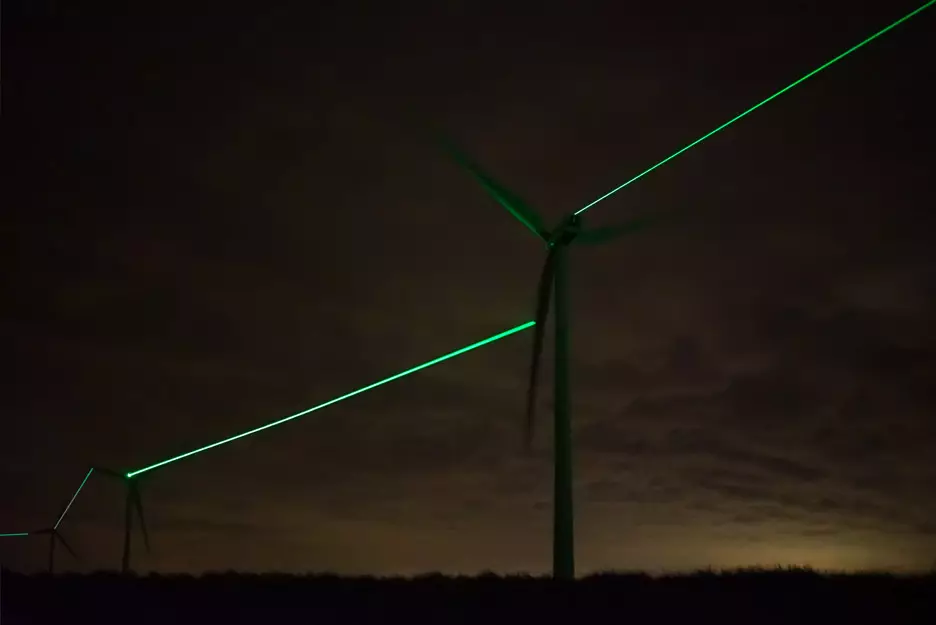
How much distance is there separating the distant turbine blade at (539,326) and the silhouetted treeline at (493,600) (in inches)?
419

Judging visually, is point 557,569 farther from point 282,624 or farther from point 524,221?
point 524,221

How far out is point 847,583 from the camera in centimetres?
1670

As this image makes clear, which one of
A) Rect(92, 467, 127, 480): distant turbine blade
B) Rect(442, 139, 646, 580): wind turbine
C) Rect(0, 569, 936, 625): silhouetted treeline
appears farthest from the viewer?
Rect(92, 467, 127, 480): distant turbine blade

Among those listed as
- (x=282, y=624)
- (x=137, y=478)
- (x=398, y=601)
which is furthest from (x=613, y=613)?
(x=137, y=478)

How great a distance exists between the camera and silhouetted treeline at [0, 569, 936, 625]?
1584 cm

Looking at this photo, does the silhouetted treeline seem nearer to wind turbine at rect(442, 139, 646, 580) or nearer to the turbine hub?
wind turbine at rect(442, 139, 646, 580)

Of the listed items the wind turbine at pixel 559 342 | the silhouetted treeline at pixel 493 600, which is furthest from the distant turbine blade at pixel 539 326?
the silhouetted treeline at pixel 493 600

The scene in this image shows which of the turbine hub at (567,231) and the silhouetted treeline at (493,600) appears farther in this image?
the turbine hub at (567,231)

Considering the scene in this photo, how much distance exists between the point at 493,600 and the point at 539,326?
1628 centimetres

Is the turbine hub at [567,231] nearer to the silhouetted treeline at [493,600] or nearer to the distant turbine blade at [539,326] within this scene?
the distant turbine blade at [539,326]

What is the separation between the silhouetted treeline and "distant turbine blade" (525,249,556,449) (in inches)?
419

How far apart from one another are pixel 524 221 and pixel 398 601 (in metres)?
18.4

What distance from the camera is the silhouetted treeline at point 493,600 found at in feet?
52.0

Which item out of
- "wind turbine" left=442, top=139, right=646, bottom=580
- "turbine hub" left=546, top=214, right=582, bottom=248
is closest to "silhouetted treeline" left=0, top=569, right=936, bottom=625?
"wind turbine" left=442, top=139, right=646, bottom=580
